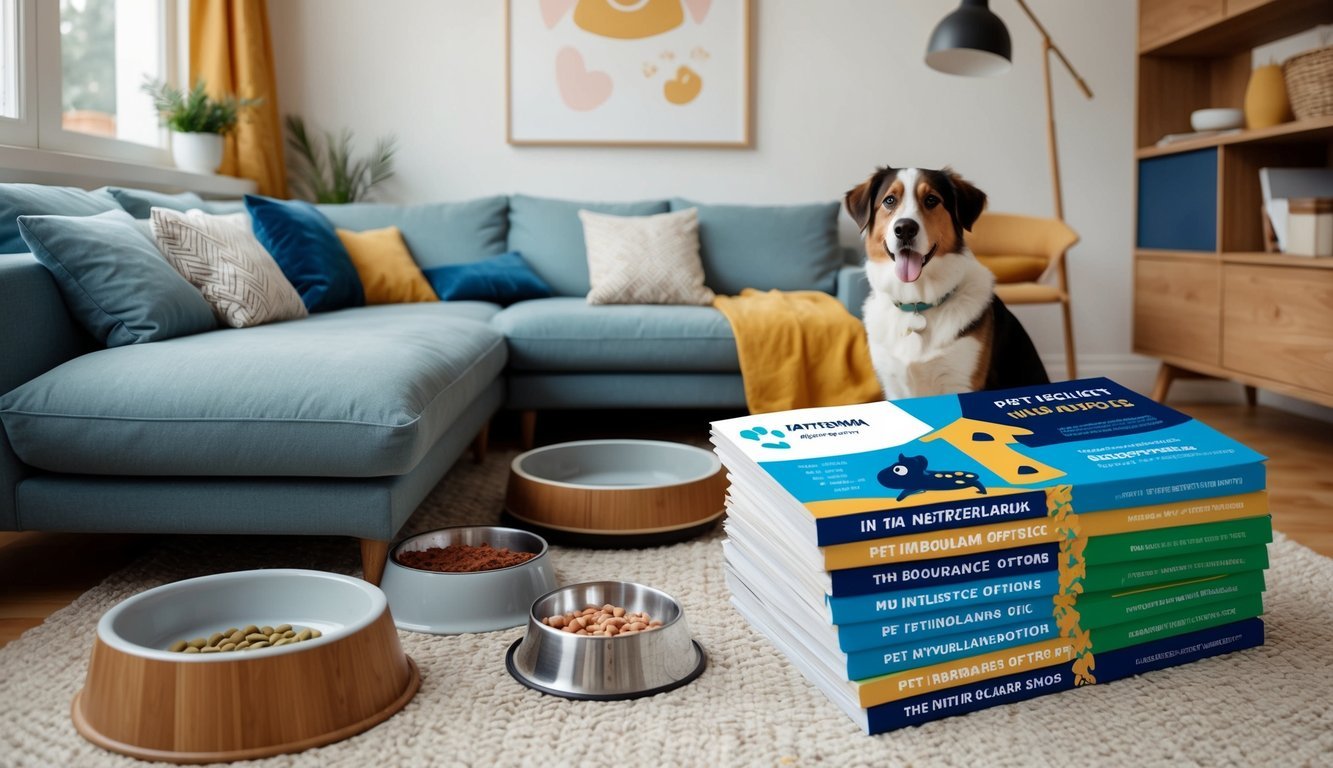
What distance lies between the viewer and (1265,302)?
3.25 m

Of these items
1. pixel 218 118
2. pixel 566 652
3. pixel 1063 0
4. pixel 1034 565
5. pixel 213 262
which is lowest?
pixel 566 652

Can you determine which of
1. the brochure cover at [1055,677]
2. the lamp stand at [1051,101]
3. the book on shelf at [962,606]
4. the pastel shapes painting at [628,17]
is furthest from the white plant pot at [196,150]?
the brochure cover at [1055,677]

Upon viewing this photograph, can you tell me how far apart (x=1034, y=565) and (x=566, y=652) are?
0.64 m

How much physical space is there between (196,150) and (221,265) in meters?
1.36

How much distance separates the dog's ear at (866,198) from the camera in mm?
2352

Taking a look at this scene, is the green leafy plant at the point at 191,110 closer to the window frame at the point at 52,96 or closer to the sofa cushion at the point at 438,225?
the window frame at the point at 52,96

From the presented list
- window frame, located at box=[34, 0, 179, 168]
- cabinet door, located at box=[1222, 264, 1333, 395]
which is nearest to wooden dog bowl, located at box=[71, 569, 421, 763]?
window frame, located at box=[34, 0, 179, 168]

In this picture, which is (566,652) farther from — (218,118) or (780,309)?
(218,118)

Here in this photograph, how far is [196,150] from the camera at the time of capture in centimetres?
362

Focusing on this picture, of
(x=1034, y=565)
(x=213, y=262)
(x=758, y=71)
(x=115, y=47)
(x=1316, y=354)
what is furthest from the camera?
(x=758, y=71)

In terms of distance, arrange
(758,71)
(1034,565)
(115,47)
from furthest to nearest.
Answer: (758,71) < (115,47) < (1034,565)

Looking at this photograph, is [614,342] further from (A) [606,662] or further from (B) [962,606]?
(B) [962,606]

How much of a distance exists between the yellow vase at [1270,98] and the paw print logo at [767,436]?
8.81 feet

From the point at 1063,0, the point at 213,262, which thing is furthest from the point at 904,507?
the point at 1063,0
